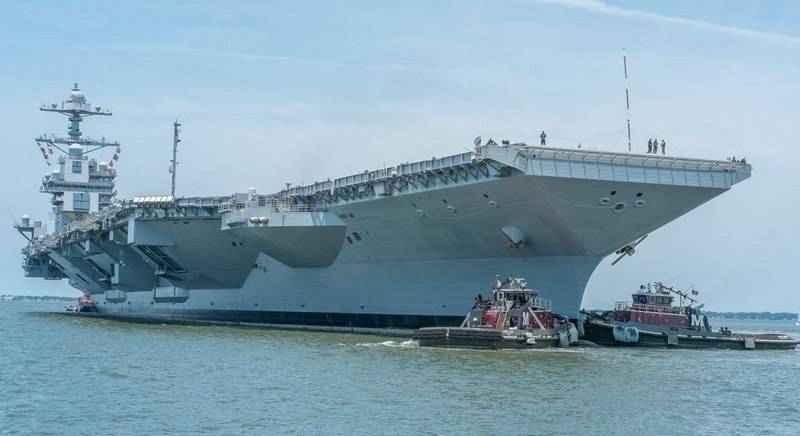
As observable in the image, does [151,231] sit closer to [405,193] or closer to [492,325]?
[405,193]

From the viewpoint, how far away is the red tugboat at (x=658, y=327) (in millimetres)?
30172

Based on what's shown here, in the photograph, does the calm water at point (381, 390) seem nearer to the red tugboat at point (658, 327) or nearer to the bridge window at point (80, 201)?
the red tugboat at point (658, 327)

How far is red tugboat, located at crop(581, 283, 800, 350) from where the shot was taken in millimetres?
30172

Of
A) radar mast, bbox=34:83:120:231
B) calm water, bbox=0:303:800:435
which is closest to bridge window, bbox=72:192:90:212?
radar mast, bbox=34:83:120:231

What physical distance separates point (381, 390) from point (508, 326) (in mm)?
9118

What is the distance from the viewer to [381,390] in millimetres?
18328

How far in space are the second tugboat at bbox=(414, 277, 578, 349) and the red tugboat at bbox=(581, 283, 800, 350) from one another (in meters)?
2.58

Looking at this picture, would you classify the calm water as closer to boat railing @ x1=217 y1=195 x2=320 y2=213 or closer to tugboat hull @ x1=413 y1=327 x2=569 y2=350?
tugboat hull @ x1=413 y1=327 x2=569 y2=350

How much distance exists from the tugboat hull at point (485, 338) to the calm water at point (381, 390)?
0.49 m

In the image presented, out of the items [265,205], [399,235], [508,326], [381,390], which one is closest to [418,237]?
[399,235]

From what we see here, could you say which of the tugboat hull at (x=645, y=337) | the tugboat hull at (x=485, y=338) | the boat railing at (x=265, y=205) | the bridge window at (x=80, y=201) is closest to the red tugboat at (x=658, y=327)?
the tugboat hull at (x=645, y=337)

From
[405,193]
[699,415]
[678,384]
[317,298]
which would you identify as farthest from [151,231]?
[699,415]

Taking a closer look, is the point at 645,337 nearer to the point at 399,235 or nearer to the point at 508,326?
the point at 508,326

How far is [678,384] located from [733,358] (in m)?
8.29
